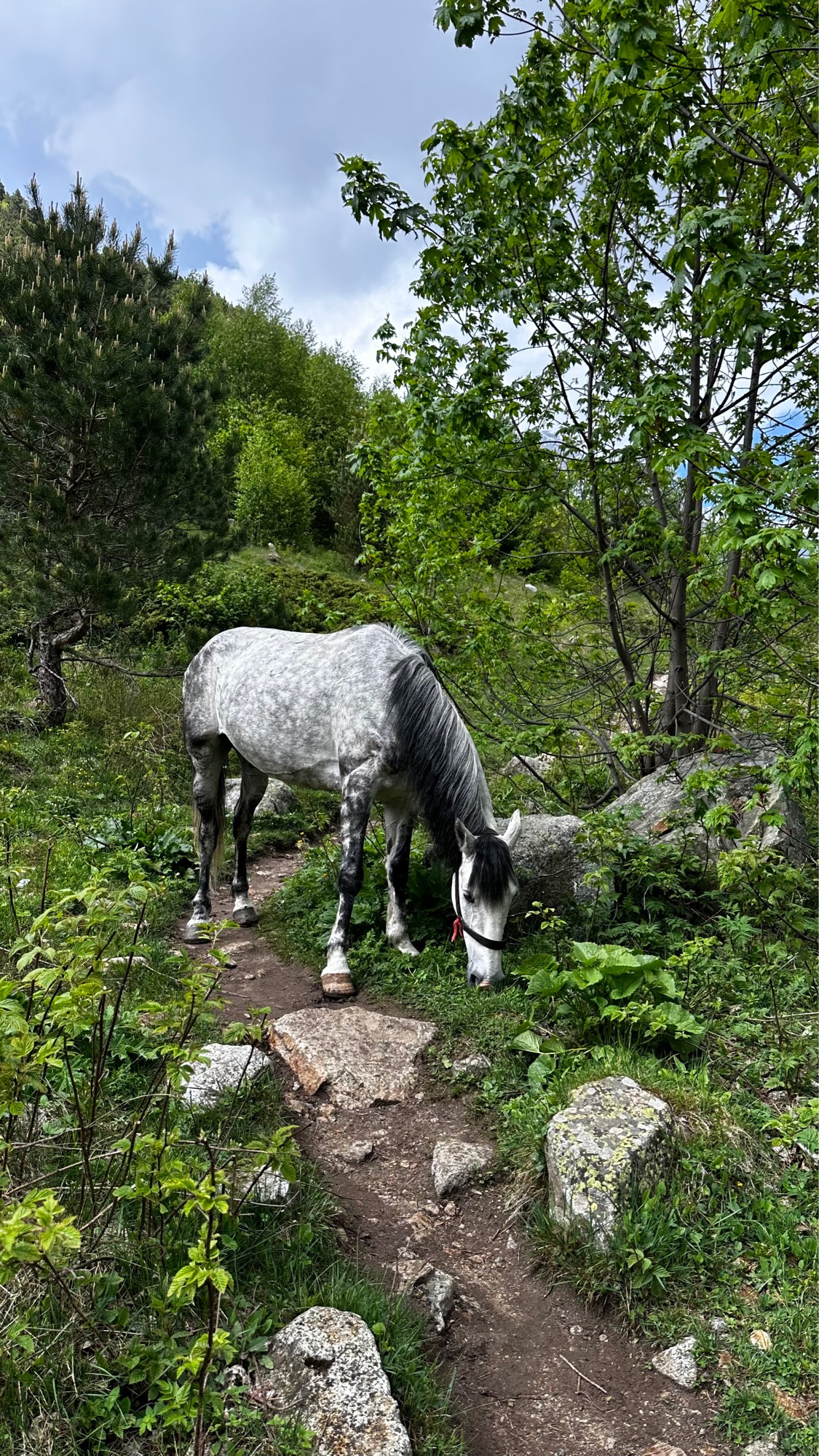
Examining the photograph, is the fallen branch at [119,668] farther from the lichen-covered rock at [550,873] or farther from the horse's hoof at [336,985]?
the lichen-covered rock at [550,873]

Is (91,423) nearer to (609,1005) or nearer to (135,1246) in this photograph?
(609,1005)

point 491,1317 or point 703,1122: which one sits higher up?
point 703,1122

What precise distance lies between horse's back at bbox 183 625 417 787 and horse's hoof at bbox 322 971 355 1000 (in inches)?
58.1

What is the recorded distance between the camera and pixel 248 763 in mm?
6938

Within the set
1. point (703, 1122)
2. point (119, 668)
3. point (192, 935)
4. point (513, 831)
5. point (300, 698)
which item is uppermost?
point (300, 698)

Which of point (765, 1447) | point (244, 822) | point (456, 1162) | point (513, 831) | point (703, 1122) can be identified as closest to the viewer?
point (765, 1447)

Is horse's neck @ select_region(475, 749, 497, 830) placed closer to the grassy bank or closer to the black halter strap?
the black halter strap

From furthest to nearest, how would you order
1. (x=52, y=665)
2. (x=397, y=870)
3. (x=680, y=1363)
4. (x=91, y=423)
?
(x=52, y=665), (x=91, y=423), (x=397, y=870), (x=680, y=1363)

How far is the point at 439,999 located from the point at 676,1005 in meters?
1.50

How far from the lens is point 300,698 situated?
5.96 meters

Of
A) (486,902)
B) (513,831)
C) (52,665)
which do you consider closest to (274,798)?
(52,665)

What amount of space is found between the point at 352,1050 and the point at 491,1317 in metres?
1.59

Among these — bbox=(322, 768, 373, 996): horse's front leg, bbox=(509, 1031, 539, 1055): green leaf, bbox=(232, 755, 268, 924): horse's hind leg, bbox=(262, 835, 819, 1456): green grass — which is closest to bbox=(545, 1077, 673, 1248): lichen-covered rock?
bbox=(262, 835, 819, 1456): green grass

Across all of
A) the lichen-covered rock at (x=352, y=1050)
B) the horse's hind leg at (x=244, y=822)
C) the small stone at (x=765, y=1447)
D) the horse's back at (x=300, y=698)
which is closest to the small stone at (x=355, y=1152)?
the lichen-covered rock at (x=352, y=1050)
